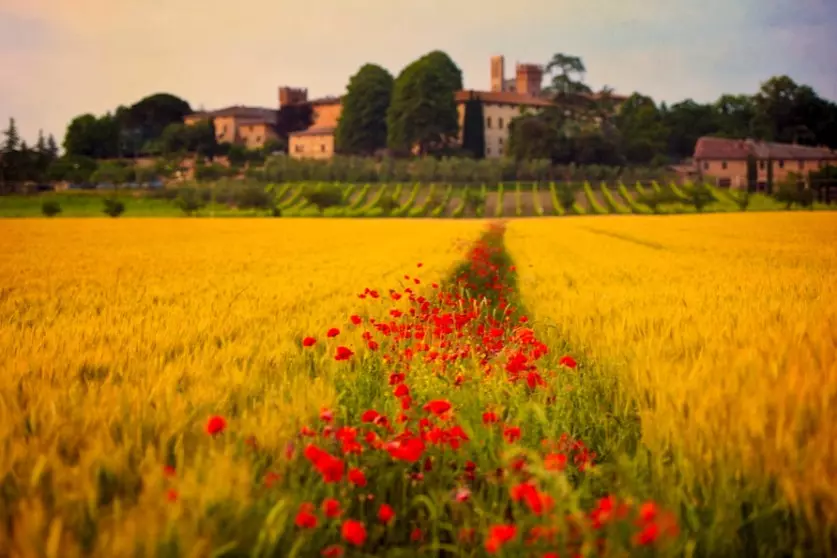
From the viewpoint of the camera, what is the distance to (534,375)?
164 inches

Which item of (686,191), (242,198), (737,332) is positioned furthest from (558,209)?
(737,332)

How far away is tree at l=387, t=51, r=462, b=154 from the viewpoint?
4306 inches

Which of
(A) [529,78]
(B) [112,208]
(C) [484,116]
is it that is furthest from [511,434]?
(A) [529,78]

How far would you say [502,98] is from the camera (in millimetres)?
135000

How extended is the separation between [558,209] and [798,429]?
239ft

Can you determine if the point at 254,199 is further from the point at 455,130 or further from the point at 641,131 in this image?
the point at 641,131

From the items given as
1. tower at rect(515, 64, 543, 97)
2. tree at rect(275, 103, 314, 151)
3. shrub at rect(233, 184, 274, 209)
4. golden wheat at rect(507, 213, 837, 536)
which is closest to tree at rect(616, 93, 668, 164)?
tower at rect(515, 64, 543, 97)

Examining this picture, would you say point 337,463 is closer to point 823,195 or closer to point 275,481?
point 275,481

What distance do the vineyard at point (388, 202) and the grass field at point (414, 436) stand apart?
6457cm

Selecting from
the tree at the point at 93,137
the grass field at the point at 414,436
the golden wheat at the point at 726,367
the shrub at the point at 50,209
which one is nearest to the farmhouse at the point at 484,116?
the tree at the point at 93,137

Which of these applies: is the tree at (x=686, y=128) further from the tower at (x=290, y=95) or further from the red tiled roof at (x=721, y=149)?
the tower at (x=290, y=95)

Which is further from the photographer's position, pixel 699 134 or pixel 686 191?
pixel 699 134

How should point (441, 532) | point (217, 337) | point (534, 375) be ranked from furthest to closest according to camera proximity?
point (217, 337), point (534, 375), point (441, 532)

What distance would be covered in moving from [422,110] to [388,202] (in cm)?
4359
